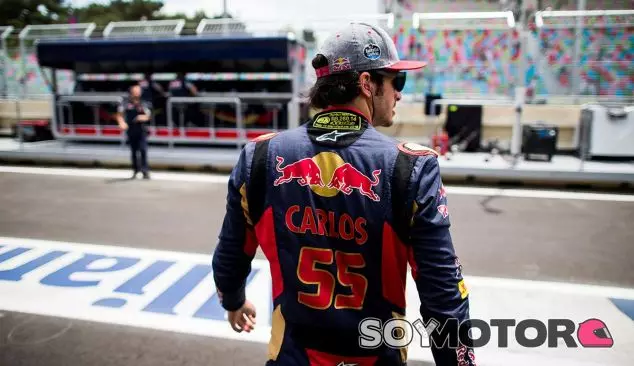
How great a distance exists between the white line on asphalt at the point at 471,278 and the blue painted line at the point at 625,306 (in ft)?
0.29

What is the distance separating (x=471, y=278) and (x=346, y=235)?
356 centimetres

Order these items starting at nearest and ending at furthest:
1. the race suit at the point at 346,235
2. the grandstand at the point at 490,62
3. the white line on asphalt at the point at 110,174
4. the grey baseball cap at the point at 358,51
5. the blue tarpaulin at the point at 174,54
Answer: the race suit at the point at 346,235, the grey baseball cap at the point at 358,51, the white line on asphalt at the point at 110,174, the grandstand at the point at 490,62, the blue tarpaulin at the point at 174,54

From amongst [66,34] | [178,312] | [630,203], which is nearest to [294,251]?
[178,312]

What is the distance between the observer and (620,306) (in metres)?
4.05

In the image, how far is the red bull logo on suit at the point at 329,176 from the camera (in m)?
1.46

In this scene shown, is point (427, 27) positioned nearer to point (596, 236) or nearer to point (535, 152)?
point (535, 152)

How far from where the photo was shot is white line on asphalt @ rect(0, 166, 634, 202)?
28.0ft

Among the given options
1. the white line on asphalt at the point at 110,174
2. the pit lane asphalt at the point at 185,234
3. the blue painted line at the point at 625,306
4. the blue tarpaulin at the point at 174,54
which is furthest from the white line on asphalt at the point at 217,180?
the blue painted line at the point at 625,306

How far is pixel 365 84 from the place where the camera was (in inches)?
61.7

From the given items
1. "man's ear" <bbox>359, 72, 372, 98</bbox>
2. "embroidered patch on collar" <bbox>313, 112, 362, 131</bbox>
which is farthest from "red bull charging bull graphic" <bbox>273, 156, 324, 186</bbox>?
"man's ear" <bbox>359, 72, 372, 98</bbox>

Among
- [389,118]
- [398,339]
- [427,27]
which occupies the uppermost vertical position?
[427,27]

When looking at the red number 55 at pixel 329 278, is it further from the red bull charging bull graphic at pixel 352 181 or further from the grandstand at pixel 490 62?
the grandstand at pixel 490 62

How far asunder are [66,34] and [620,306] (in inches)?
576

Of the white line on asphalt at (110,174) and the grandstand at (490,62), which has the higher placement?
the grandstand at (490,62)
